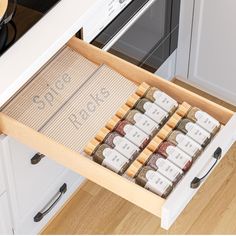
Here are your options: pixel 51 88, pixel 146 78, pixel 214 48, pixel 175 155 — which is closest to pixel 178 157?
pixel 175 155

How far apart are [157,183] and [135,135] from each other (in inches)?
5.5

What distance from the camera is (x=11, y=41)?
155 cm

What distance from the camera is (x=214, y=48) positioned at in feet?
7.18

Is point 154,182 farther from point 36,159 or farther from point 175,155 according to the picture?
point 36,159

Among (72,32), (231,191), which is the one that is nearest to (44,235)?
(231,191)

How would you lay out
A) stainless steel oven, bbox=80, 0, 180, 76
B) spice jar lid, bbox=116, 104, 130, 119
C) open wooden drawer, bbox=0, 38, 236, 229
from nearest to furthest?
open wooden drawer, bbox=0, 38, 236, 229 < spice jar lid, bbox=116, 104, 130, 119 < stainless steel oven, bbox=80, 0, 180, 76

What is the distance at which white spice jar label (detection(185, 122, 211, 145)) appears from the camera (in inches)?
60.0

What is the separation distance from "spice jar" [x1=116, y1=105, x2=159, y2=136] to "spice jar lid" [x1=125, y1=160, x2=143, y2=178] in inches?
3.6

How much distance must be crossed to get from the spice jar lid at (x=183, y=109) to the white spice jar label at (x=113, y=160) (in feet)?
0.58

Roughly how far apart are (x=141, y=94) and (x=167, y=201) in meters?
0.33

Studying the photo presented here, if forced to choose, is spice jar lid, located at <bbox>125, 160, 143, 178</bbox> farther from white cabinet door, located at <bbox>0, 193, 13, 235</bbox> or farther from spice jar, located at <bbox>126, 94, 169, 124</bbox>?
white cabinet door, located at <bbox>0, 193, 13, 235</bbox>

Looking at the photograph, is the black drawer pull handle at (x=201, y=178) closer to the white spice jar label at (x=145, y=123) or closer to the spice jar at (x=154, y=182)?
the spice jar at (x=154, y=182)

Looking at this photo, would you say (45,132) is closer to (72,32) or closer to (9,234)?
(72,32)

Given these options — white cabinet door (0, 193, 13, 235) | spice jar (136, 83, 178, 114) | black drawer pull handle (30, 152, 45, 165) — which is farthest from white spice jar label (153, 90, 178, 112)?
white cabinet door (0, 193, 13, 235)
